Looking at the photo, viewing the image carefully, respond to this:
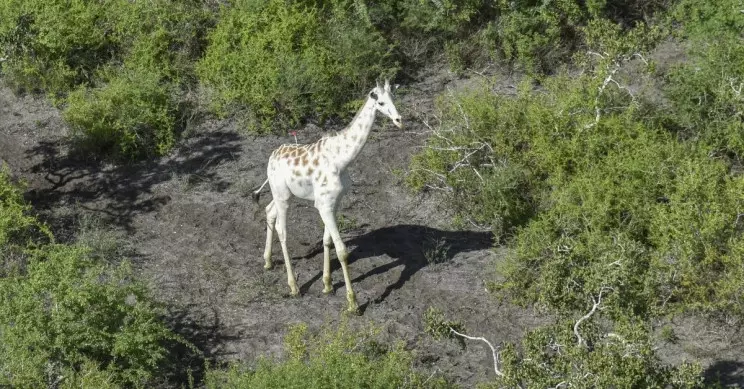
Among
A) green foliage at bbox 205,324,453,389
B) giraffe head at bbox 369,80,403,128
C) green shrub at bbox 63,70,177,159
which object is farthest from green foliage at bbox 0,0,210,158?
green foliage at bbox 205,324,453,389

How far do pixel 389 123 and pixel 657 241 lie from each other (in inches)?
183

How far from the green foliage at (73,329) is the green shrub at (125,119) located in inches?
153

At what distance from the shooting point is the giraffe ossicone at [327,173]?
457 inches

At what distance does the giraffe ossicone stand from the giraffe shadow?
0.59 meters

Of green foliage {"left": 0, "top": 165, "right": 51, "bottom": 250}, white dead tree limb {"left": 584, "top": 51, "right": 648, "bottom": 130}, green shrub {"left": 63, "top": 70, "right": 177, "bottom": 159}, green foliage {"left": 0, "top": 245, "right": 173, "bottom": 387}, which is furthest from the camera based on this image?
green shrub {"left": 63, "top": 70, "right": 177, "bottom": 159}

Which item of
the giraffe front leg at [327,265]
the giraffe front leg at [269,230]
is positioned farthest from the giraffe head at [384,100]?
the giraffe front leg at [269,230]

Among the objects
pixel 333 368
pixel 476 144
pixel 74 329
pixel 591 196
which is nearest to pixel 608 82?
pixel 476 144

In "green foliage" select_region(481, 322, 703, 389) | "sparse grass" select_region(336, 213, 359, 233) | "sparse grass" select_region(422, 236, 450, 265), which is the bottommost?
"sparse grass" select_region(422, 236, 450, 265)

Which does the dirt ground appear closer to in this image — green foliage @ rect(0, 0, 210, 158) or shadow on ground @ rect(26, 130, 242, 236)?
shadow on ground @ rect(26, 130, 242, 236)

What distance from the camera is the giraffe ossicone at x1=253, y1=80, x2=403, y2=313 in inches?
457

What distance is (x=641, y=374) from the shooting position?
357 inches

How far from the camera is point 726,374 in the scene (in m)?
10.6

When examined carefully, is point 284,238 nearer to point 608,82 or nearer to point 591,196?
point 591,196

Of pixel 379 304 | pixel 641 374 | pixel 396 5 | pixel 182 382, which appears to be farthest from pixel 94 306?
pixel 396 5
